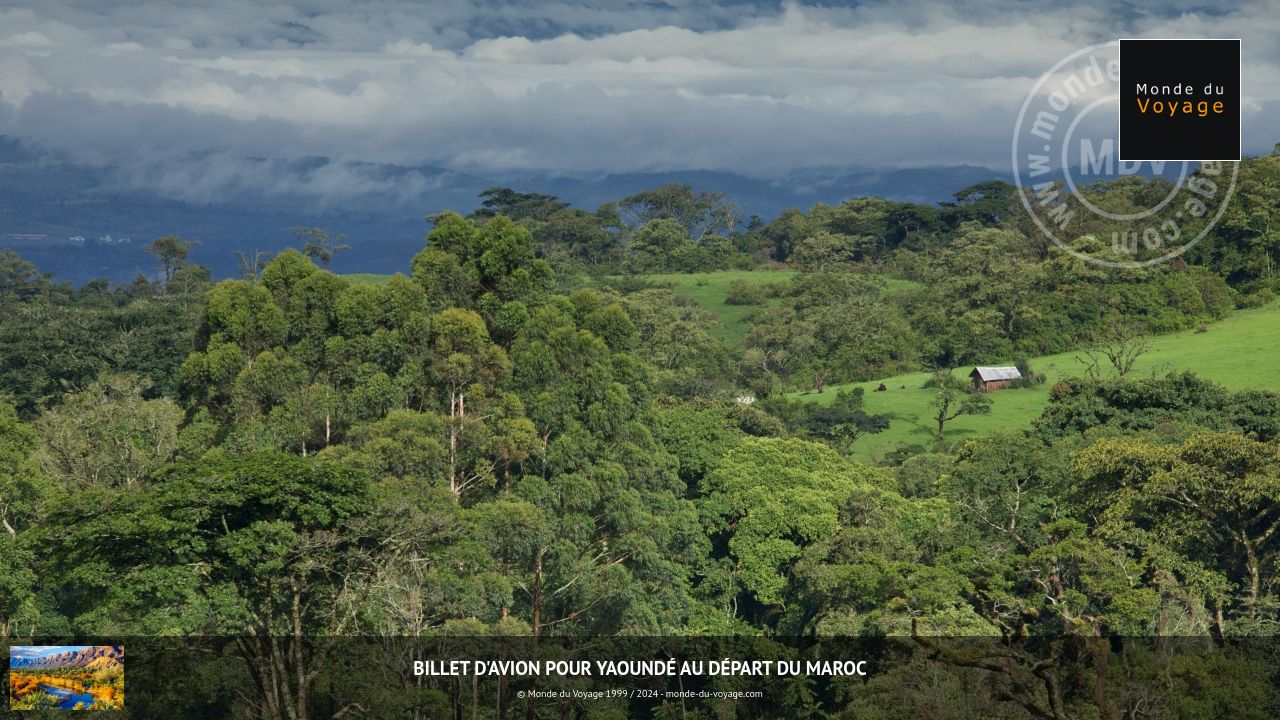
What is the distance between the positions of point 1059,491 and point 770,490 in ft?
25.9

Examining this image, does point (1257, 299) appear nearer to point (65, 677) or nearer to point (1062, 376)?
point (1062, 376)

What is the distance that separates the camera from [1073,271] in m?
65.4

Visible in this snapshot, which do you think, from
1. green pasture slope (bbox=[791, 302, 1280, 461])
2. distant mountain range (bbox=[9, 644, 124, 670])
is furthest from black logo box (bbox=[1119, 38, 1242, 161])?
distant mountain range (bbox=[9, 644, 124, 670])

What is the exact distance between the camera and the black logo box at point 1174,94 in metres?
40.8

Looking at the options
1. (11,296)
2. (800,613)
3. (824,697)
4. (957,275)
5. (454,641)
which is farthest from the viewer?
(11,296)

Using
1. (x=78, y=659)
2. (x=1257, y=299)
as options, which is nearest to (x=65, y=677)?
(x=78, y=659)

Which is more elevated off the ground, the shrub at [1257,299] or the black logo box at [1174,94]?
the black logo box at [1174,94]

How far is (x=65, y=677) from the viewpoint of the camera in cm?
2017

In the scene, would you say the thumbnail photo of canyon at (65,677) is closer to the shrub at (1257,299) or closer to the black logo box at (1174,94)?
the black logo box at (1174,94)

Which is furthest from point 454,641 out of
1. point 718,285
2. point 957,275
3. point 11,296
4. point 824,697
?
point 11,296

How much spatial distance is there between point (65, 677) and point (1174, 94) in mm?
39989

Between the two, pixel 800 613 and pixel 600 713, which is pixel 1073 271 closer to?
pixel 800 613

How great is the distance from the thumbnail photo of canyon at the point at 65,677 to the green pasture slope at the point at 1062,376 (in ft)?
110

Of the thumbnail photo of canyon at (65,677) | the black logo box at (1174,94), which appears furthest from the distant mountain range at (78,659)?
the black logo box at (1174,94)
